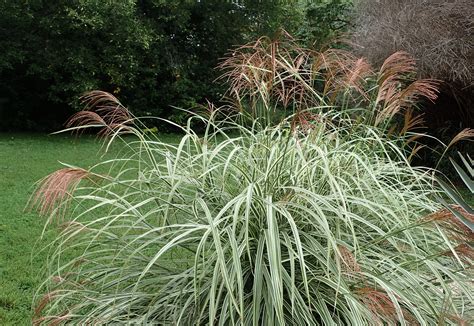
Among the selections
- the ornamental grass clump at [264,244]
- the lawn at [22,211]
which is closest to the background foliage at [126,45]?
the lawn at [22,211]

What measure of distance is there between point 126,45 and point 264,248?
9.32 metres

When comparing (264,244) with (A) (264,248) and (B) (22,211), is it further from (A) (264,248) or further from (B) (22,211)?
(B) (22,211)

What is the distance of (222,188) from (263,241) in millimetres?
385

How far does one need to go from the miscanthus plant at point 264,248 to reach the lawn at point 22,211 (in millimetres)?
574

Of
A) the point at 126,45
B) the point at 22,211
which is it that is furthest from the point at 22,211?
the point at 126,45

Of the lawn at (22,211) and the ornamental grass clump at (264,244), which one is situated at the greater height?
the ornamental grass clump at (264,244)

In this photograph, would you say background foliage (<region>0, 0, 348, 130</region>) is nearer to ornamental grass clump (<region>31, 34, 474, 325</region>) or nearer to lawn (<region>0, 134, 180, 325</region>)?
lawn (<region>0, 134, 180, 325</region>)

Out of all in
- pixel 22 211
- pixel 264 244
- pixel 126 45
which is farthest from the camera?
pixel 126 45

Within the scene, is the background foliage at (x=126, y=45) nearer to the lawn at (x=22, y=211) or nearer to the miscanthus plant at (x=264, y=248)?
the lawn at (x=22, y=211)

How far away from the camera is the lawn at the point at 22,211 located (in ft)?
9.98

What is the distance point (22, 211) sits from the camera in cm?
486

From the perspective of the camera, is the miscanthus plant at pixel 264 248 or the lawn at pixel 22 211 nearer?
the miscanthus plant at pixel 264 248

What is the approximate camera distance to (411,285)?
6.40ft

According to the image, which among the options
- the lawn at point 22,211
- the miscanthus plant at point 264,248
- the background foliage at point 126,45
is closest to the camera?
the miscanthus plant at point 264,248
